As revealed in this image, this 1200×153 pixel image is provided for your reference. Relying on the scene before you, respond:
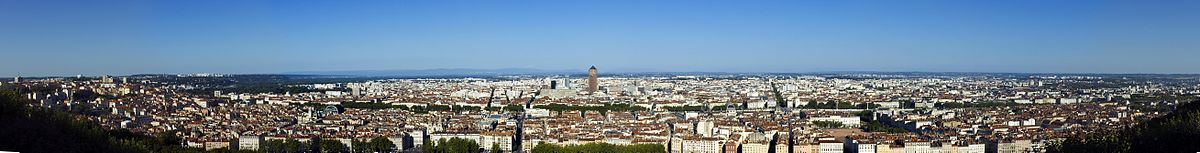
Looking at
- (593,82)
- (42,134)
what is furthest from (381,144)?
(593,82)

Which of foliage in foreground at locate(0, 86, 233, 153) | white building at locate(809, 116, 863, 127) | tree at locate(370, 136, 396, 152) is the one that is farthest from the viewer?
white building at locate(809, 116, 863, 127)

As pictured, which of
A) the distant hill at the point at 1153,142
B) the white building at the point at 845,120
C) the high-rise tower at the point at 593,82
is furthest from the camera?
the high-rise tower at the point at 593,82

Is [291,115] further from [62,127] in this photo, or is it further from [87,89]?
[62,127]

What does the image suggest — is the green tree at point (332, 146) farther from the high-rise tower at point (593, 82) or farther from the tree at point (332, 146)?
the high-rise tower at point (593, 82)

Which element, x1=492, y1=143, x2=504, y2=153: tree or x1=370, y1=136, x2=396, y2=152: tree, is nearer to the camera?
x1=492, y1=143, x2=504, y2=153: tree

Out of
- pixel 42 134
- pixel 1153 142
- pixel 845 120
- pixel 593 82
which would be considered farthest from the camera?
pixel 593 82

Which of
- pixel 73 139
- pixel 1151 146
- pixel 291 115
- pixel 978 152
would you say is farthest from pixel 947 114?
pixel 73 139

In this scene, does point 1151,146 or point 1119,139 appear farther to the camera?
point 1119,139

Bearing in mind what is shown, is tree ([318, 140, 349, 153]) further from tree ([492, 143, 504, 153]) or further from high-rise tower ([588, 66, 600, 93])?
high-rise tower ([588, 66, 600, 93])

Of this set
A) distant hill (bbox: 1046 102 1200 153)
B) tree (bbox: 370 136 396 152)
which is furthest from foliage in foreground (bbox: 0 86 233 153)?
distant hill (bbox: 1046 102 1200 153)

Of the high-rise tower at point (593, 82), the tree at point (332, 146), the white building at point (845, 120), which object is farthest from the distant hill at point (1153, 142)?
the high-rise tower at point (593, 82)

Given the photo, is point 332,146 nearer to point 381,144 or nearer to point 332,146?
point 332,146
